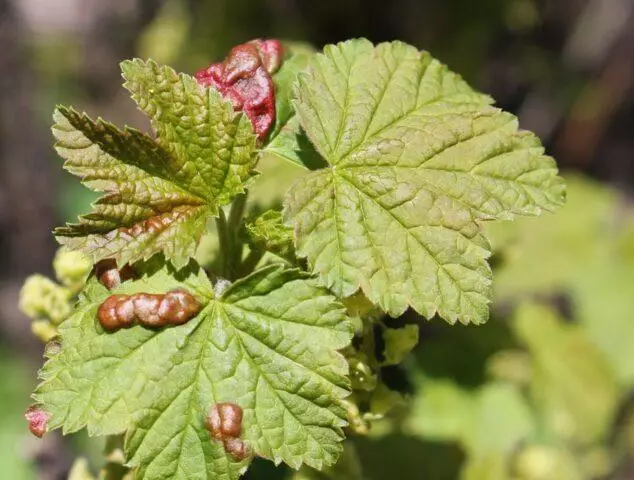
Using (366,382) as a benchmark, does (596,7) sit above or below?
above

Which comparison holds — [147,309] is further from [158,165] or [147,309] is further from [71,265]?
[71,265]

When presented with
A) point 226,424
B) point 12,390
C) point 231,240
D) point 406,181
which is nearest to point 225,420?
point 226,424

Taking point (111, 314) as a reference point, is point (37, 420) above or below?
below

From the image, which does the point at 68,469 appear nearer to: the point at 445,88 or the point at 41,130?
the point at 445,88

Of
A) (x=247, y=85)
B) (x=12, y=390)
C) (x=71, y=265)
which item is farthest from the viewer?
(x=12, y=390)

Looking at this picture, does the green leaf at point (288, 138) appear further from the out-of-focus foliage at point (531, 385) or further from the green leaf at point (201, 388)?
the out-of-focus foliage at point (531, 385)

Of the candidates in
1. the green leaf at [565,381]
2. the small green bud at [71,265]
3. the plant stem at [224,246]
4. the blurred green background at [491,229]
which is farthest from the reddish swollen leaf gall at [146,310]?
the green leaf at [565,381]

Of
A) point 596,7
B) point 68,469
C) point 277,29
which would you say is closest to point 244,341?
point 68,469
